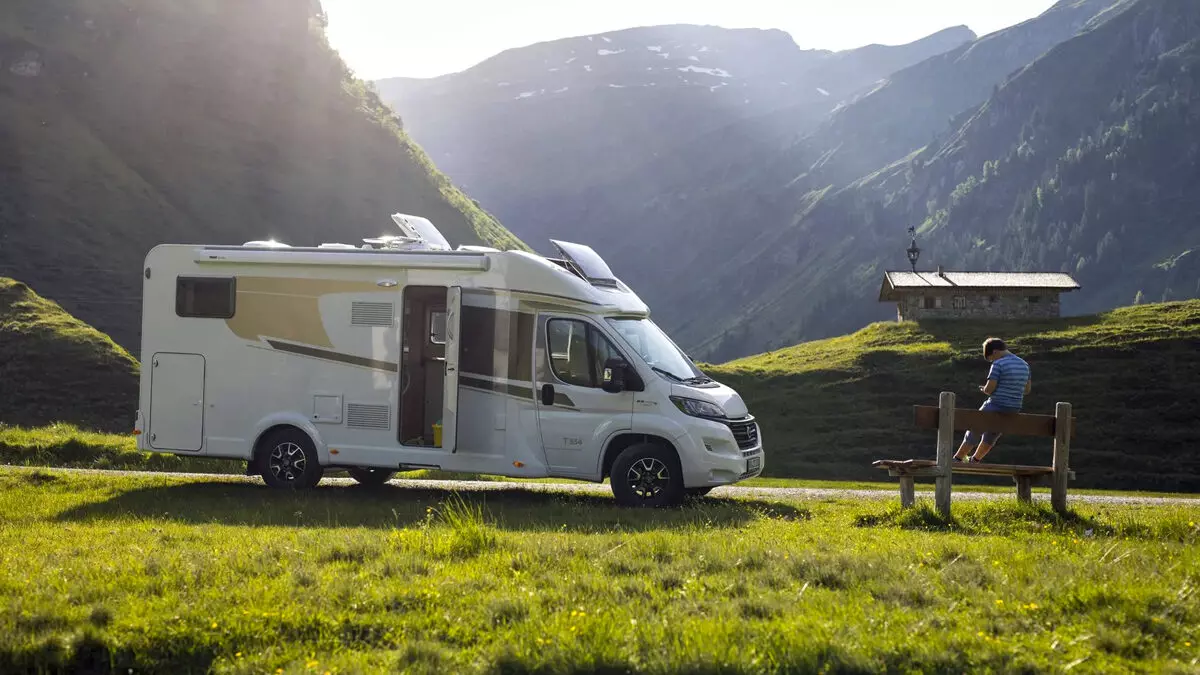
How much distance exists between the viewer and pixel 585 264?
15.0 meters

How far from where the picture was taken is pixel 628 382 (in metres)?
13.8

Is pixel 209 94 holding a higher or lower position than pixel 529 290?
higher

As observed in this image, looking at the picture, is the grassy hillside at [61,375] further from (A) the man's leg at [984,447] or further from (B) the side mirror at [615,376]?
(A) the man's leg at [984,447]

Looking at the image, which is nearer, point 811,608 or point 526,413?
point 811,608

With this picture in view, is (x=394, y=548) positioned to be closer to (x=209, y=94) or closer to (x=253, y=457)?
(x=253, y=457)

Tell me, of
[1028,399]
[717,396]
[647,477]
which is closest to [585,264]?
[717,396]

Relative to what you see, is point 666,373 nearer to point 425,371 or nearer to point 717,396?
point 717,396

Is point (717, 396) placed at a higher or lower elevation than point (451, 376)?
lower

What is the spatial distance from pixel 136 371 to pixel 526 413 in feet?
77.1

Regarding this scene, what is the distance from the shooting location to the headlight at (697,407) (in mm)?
13680

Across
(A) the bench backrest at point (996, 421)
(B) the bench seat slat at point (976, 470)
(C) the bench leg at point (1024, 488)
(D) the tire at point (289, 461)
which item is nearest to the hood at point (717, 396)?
(B) the bench seat slat at point (976, 470)

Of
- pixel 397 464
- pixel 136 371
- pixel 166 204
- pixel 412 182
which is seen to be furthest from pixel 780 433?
pixel 412 182

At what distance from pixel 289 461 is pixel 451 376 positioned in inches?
117

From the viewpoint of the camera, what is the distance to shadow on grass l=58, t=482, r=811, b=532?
461 inches
